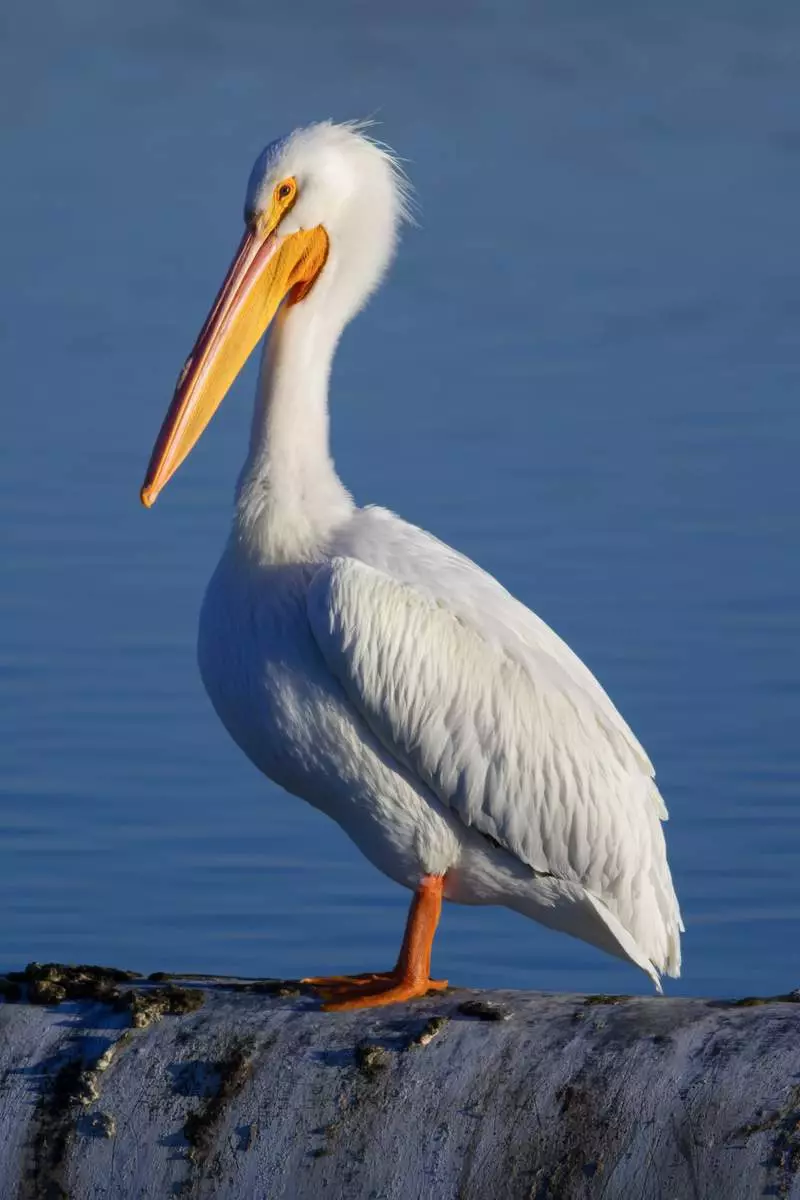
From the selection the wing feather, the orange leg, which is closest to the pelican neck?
the wing feather

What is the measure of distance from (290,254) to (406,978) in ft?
6.80

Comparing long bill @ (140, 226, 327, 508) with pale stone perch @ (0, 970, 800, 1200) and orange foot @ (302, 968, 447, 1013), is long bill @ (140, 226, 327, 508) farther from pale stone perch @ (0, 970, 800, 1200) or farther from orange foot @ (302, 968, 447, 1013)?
pale stone perch @ (0, 970, 800, 1200)

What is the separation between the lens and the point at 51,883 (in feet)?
28.9

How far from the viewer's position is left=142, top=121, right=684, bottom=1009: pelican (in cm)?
554

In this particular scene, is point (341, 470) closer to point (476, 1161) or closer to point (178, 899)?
point (178, 899)

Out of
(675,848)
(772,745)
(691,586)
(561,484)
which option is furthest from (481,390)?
(675,848)

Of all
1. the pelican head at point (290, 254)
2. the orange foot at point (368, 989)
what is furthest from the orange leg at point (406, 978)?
the pelican head at point (290, 254)

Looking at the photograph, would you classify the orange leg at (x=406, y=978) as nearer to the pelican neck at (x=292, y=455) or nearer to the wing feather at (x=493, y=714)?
the wing feather at (x=493, y=714)

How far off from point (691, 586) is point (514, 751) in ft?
21.3

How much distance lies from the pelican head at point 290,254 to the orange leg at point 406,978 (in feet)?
4.51

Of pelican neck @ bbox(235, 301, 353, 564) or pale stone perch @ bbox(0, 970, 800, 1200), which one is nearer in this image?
pale stone perch @ bbox(0, 970, 800, 1200)

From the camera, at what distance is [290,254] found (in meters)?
6.20

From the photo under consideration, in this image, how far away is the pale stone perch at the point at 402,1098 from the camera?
4418 mm

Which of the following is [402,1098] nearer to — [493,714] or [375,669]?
A: [375,669]
